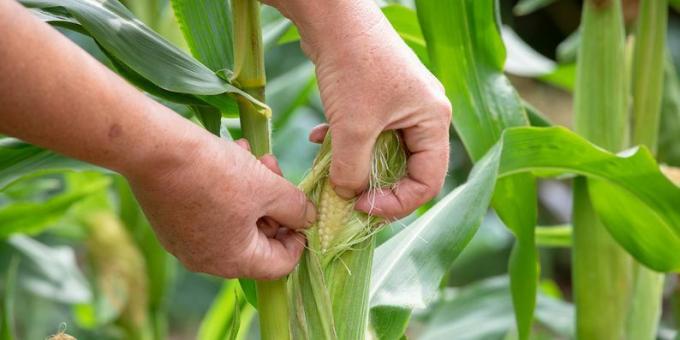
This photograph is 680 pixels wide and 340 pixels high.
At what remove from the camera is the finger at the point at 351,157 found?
87 cm

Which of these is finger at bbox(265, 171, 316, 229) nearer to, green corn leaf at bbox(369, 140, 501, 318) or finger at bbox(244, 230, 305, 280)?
finger at bbox(244, 230, 305, 280)

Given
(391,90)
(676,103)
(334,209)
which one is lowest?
(676,103)

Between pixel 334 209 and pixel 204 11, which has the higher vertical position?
pixel 204 11

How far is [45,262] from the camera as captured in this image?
2.14 meters

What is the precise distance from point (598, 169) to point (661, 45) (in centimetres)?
32

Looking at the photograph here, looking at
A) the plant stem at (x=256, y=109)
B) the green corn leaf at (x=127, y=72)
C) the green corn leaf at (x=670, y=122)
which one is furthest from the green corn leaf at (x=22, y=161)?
the green corn leaf at (x=670, y=122)

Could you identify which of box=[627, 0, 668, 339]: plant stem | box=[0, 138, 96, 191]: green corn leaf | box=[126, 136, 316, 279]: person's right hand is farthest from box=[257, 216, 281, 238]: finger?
box=[627, 0, 668, 339]: plant stem

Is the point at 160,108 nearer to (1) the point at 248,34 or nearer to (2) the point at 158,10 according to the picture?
(1) the point at 248,34

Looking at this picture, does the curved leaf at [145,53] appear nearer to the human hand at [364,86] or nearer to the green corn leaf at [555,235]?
the human hand at [364,86]

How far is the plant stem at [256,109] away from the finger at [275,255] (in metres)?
0.04

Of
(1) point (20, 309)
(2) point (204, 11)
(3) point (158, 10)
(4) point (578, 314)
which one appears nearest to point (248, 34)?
(2) point (204, 11)

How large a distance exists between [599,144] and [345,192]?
54 centimetres

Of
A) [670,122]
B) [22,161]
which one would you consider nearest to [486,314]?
[670,122]

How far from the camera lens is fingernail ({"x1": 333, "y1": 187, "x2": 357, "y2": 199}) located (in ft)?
Result: 3.06
